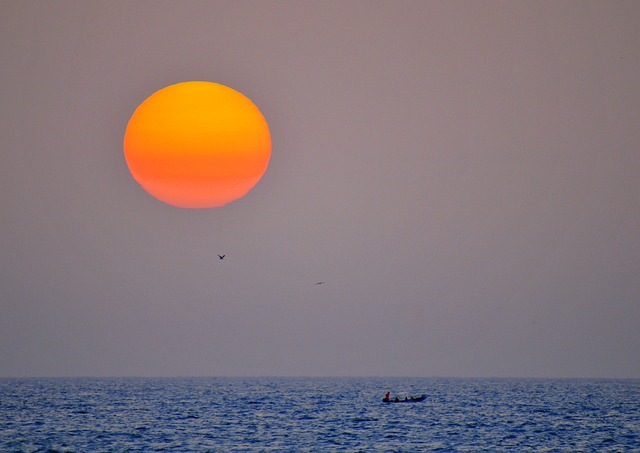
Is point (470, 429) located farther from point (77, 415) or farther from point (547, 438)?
point (77, 415)

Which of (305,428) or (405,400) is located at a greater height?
(405,400)

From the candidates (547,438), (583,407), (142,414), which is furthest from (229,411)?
(583,407)

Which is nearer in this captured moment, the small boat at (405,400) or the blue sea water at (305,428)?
the blue sea water at (305,428)

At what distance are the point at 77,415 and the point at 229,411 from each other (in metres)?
19.1

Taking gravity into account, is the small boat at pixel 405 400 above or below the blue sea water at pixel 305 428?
above

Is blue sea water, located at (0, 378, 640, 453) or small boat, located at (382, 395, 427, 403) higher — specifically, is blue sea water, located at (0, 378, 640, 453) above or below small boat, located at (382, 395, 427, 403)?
below

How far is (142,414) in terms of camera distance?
371ft

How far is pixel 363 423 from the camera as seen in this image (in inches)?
4075

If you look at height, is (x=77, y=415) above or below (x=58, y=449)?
above

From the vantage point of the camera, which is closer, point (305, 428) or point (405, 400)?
point (305, 428)

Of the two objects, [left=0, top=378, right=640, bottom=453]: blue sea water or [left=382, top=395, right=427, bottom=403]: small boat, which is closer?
[left=0, top=378, right=640, bottom=453]: blue sea water

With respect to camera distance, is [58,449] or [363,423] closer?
[58,449]

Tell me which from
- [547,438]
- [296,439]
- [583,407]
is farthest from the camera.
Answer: [583,407]

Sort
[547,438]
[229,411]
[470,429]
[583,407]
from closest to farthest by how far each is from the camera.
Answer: [547,438] → [470,429] → [229,411] → [583,407]
